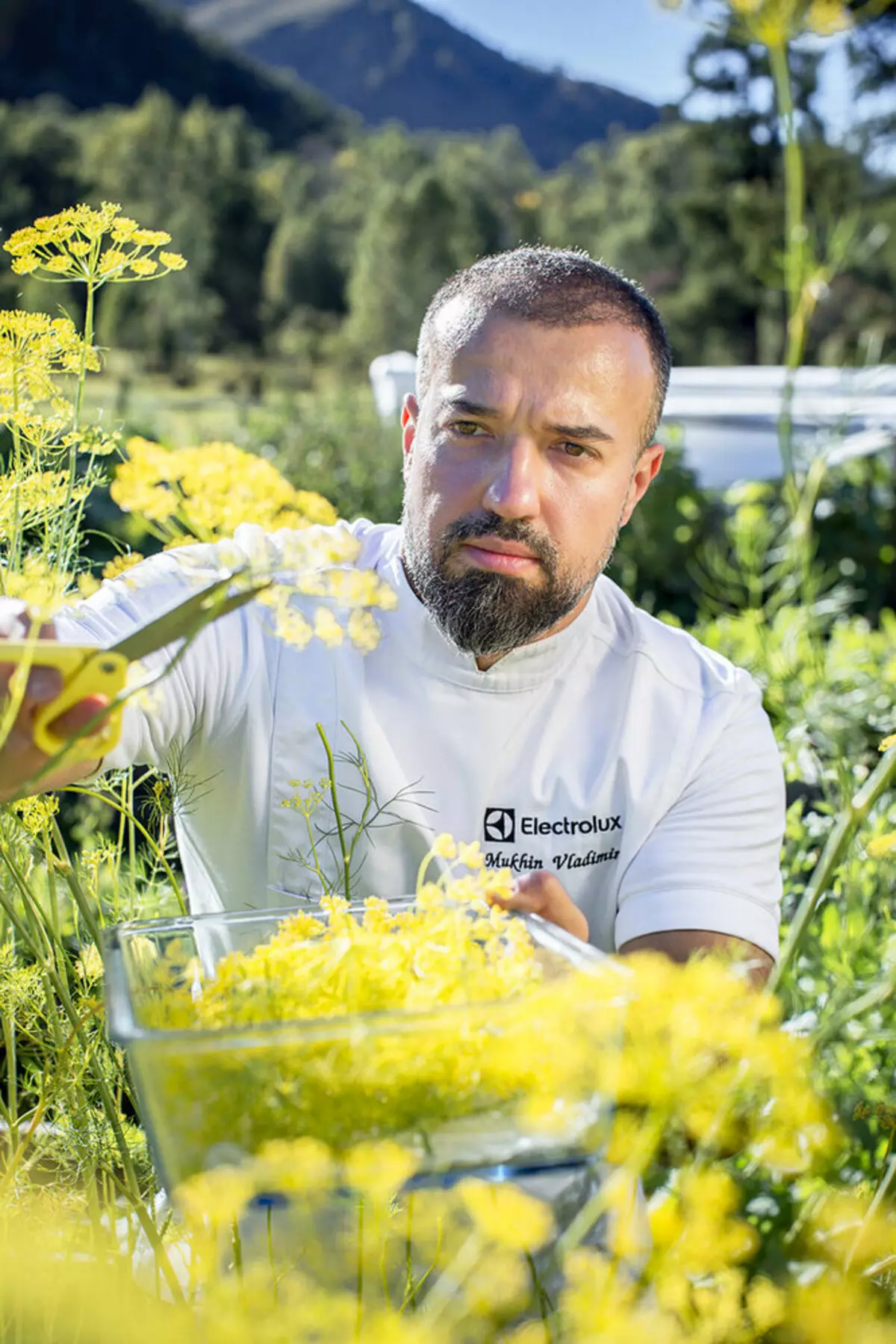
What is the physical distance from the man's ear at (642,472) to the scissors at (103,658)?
3.33 feet

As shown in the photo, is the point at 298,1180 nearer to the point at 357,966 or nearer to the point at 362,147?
the point at 357,966

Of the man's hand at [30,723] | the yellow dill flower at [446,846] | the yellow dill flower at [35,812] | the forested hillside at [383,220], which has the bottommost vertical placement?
the yellow dill flower at [35,812]

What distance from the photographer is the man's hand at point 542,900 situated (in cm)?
75

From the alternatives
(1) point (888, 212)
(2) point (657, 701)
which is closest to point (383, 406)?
(2) point (657, 701)

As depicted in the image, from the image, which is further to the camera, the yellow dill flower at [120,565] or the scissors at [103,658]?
the yellow dill flower at [120,565]

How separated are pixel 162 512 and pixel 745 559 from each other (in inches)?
92.4

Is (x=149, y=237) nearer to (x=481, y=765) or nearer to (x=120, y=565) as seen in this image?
(x=120, y=565)

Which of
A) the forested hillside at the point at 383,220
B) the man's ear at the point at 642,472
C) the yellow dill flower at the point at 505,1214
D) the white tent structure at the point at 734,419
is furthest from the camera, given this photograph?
the forested hillside at the point at 383,220

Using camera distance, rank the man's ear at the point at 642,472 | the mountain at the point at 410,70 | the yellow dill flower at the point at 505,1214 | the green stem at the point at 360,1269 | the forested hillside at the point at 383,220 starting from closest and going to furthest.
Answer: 1. the yellow dill flower at the point at 505,1214
2. the green stem at the point at 360,1269
3. the man's ear at the point at 642,472
4. the forested hillside at the point at 383,220
5. the mountain at the point at 410,70

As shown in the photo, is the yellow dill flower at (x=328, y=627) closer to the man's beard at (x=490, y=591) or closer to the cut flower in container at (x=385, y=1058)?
the cut flower in container at (x=385, y=1058)

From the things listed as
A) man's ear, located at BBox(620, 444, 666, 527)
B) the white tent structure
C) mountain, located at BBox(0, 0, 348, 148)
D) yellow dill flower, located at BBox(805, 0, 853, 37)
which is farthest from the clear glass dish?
mountain, located at BBox(0, 0, 348, 148)

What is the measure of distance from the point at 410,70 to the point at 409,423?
258 feet

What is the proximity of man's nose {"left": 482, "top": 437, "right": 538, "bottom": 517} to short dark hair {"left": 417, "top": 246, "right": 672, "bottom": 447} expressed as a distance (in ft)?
0.44

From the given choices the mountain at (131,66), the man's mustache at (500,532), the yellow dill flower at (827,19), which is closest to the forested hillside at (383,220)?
the mountain at (131,66)
